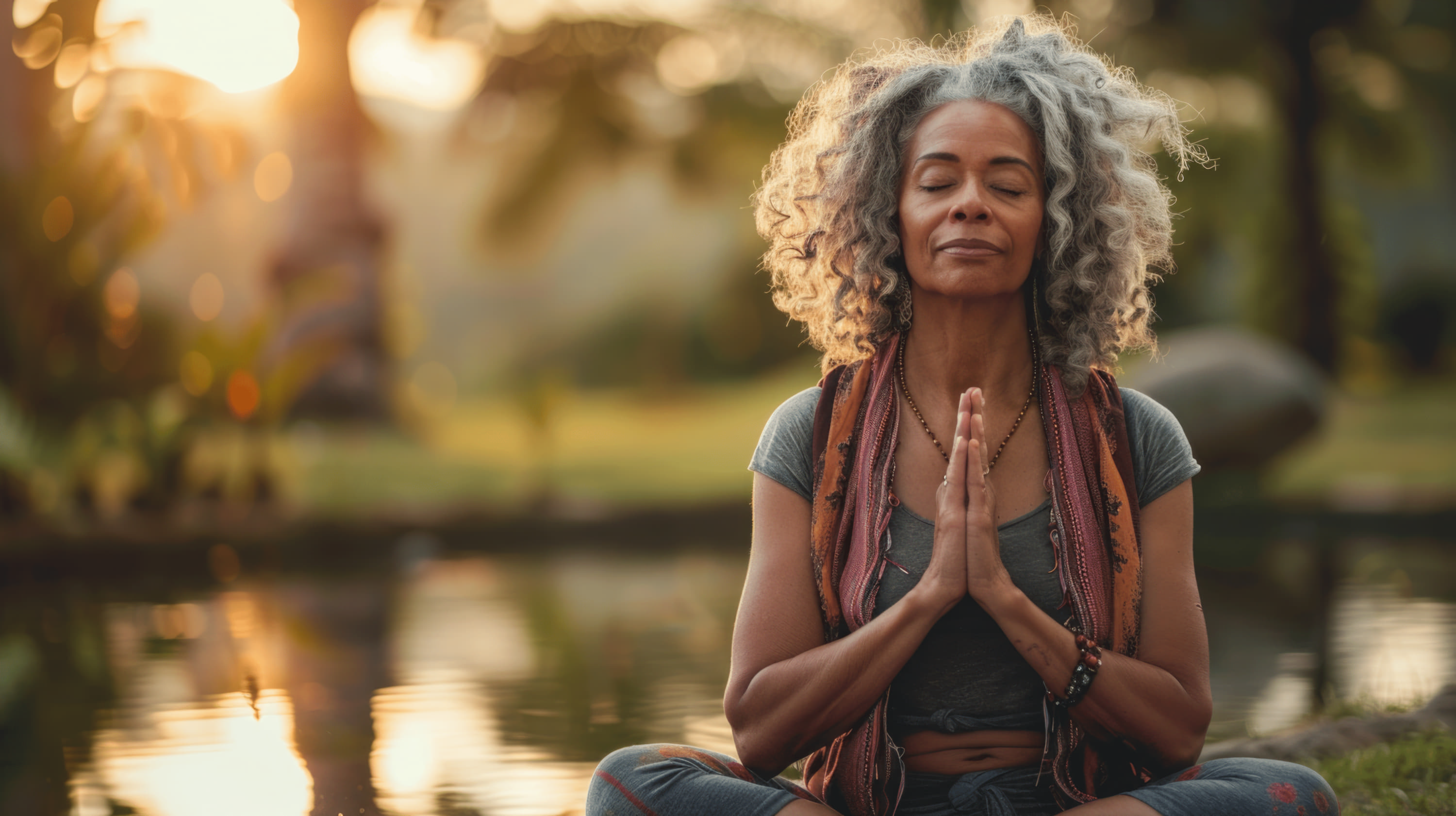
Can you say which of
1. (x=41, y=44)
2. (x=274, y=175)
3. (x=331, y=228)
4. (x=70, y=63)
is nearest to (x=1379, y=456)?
(x=331, y=228)

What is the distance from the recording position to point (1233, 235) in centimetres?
1797

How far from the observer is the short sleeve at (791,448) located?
2.36 metres

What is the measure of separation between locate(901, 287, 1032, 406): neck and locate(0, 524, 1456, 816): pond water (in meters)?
1.76

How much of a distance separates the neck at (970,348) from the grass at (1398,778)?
1470 millimetres

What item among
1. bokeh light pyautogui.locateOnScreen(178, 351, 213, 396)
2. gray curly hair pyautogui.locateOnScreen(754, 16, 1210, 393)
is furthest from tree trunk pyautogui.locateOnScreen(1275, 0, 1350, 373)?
gray curly hair pyautogui.locateOnScreen(754, 16, 1210, 393)

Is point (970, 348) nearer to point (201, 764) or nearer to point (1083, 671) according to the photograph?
point (1083, 671)

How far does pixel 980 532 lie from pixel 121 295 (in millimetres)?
8951

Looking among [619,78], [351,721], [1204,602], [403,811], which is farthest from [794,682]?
[619,78]

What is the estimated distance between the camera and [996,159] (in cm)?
229

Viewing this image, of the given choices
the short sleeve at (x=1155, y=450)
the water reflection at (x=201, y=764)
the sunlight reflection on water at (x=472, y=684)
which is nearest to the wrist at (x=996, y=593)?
the short sleeve at (x=1155, y=450)

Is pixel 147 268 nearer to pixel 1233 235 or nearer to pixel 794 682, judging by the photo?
pixel 1233 235

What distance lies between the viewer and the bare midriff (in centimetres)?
222

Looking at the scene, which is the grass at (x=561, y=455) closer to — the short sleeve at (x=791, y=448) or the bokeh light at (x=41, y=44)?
the bokeh light at (x=41, y=44)

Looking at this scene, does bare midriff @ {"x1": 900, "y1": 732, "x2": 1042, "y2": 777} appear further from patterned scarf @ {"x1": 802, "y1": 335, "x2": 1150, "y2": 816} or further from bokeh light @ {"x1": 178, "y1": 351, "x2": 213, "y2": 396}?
bokeh light @ {"x1": 178, "y1": 351, "x2": 213, "y2": 396}
